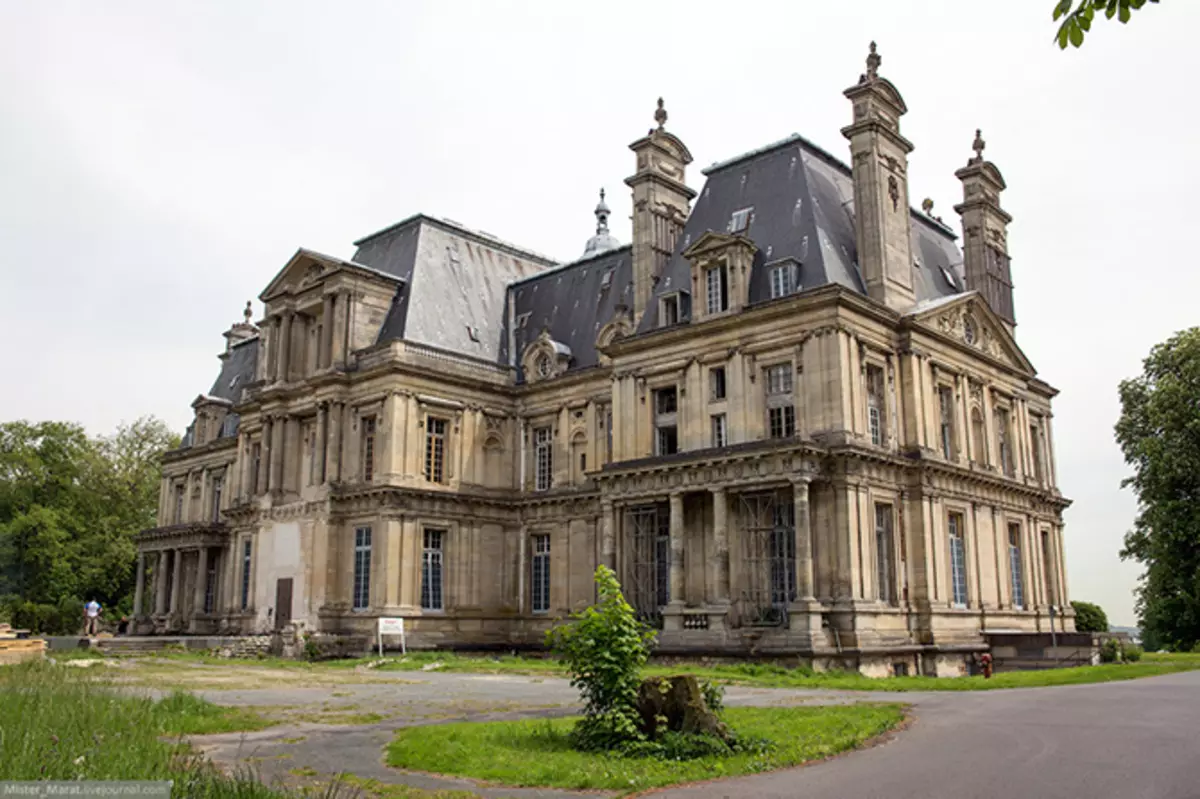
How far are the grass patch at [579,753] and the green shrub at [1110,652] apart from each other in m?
20.3

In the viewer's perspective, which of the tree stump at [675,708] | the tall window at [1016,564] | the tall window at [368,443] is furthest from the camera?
the tall window at [368,443]

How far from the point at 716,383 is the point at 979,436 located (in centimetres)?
1053

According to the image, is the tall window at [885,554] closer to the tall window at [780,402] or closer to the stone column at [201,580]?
the tall window at [780,402]

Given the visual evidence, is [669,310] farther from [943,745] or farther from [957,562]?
[943,745]

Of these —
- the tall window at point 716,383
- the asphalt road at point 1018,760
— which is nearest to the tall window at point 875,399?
the tall window at point 716,383

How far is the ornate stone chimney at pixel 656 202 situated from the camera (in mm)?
39875

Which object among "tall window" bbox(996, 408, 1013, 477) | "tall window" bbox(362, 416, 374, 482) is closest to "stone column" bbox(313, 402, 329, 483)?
"tall window" bbox(362, 416, 374, 482)

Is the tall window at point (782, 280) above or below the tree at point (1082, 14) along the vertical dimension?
above

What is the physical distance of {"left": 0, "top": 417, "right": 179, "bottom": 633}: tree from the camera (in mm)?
64125

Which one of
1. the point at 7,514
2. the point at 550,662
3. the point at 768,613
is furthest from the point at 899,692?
the point at 7,514

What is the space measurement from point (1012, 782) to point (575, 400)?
32828 mm

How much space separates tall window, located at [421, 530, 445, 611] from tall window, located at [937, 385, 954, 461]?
19.3m

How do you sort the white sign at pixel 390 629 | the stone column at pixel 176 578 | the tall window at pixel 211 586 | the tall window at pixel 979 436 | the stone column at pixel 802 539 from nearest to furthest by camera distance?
the stone column at pixel 802 539
the white sign at pixel 390 629
the tall window at pixel 979 436
the tall window at pixel 211 586
the stone column at pixel 176 578

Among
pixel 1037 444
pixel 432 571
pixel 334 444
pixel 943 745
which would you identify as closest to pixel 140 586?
pixel 334 444
